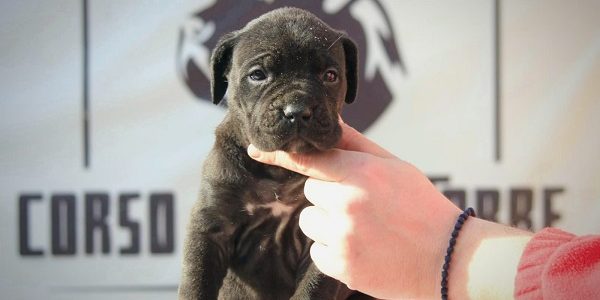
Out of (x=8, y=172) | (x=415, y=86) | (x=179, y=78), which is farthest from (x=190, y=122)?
(x=415, y=86)

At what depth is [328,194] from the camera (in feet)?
4.66

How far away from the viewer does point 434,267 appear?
4.16 feet

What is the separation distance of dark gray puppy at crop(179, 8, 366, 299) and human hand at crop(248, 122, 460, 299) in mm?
84

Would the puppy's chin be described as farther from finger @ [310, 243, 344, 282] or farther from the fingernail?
finger @ [310, 243, 344, 282]

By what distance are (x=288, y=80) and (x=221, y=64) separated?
38 centimetres

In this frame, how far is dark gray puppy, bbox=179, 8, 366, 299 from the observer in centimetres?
138

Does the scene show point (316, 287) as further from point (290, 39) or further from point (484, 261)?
point (290, 39)

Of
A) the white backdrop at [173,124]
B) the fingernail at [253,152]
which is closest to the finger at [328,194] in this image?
the fingernail at [253,152]

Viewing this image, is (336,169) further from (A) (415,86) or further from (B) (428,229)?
(A) (415,86)

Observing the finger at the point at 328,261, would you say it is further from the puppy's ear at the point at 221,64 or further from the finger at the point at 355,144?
the puppy's ear at the point at 221,64

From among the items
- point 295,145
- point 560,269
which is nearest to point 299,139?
point 295,145

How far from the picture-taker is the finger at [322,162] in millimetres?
1409

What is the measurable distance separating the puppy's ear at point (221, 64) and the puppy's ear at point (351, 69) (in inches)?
12.8

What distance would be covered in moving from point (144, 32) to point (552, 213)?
2.34 meters
